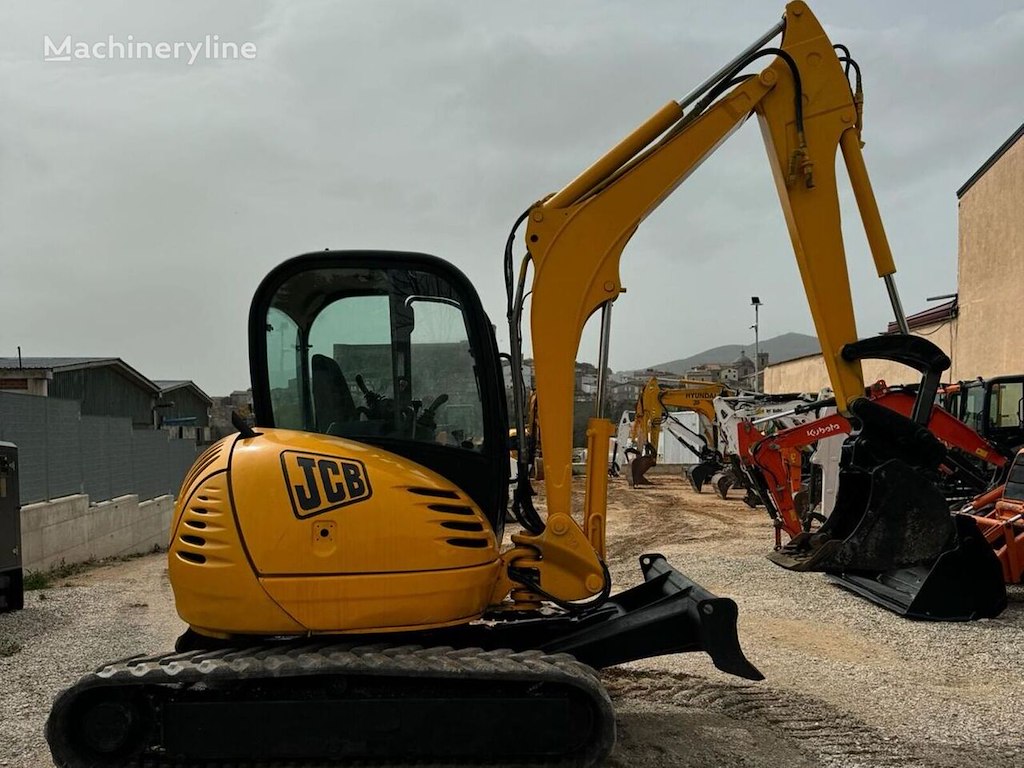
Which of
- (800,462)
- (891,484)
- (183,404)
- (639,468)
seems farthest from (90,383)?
(891,484)

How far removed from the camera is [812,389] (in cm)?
3528

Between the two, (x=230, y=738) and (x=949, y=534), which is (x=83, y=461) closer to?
(x=230, y=738)

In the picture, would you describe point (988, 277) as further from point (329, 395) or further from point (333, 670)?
point (333, 670)

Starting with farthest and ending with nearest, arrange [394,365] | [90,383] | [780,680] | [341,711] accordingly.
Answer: [90,383] < [780,680] < [394,365] < [341,711]

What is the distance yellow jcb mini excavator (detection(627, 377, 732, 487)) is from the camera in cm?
2186

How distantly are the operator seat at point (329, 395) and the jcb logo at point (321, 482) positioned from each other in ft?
1.65

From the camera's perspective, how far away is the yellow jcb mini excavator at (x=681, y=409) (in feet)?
71.7

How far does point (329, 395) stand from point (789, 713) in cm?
317

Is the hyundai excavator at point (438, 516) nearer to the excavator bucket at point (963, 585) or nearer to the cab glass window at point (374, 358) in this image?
the cab glass window at point (374, 358)

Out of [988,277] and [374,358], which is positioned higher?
[988,277]

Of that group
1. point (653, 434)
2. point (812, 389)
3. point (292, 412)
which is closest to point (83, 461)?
point (292, 412)

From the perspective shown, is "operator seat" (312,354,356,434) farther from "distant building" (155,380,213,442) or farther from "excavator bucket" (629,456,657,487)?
"distant building" (155,380,213,442)

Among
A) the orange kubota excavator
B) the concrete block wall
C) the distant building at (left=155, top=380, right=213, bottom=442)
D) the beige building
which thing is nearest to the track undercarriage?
the concrete block wall

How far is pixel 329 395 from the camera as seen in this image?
4.39 metres
